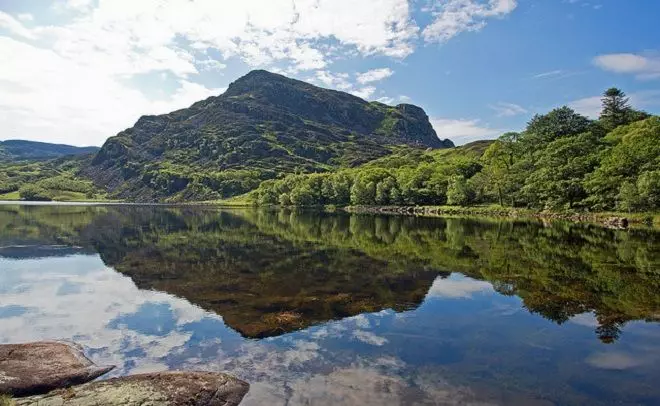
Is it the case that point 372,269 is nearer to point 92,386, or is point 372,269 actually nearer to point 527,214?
point 92,386

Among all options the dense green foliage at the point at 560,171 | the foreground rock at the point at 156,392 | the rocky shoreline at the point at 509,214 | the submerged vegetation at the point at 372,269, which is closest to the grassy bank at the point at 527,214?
the rocky shoreline at the point at 509,214

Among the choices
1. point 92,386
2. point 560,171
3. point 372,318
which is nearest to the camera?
point 92,386

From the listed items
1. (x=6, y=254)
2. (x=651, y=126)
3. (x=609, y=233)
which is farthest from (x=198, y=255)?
(x=651, y=126)

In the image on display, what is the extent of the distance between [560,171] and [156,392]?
407 ft

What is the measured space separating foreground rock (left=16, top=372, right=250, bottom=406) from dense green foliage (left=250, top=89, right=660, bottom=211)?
9685 centimetres

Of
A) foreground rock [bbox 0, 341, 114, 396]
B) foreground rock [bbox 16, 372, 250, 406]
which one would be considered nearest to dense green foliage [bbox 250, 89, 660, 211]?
foreground rock [bbox 16, 372, 250, 406]

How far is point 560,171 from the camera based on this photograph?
119000 mm

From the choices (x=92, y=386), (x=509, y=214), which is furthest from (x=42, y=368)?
(x=509, y=214)

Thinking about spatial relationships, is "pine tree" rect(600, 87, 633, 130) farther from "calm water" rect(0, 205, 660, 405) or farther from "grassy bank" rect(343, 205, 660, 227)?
"calm water" rect(0, 205, 660, 405)

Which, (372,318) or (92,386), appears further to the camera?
Result: (372,318)

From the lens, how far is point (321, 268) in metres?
47.3

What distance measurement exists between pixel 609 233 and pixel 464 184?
276 feet

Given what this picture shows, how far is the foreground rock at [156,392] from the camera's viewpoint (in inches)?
642

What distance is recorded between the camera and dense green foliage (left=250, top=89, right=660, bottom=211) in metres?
101
